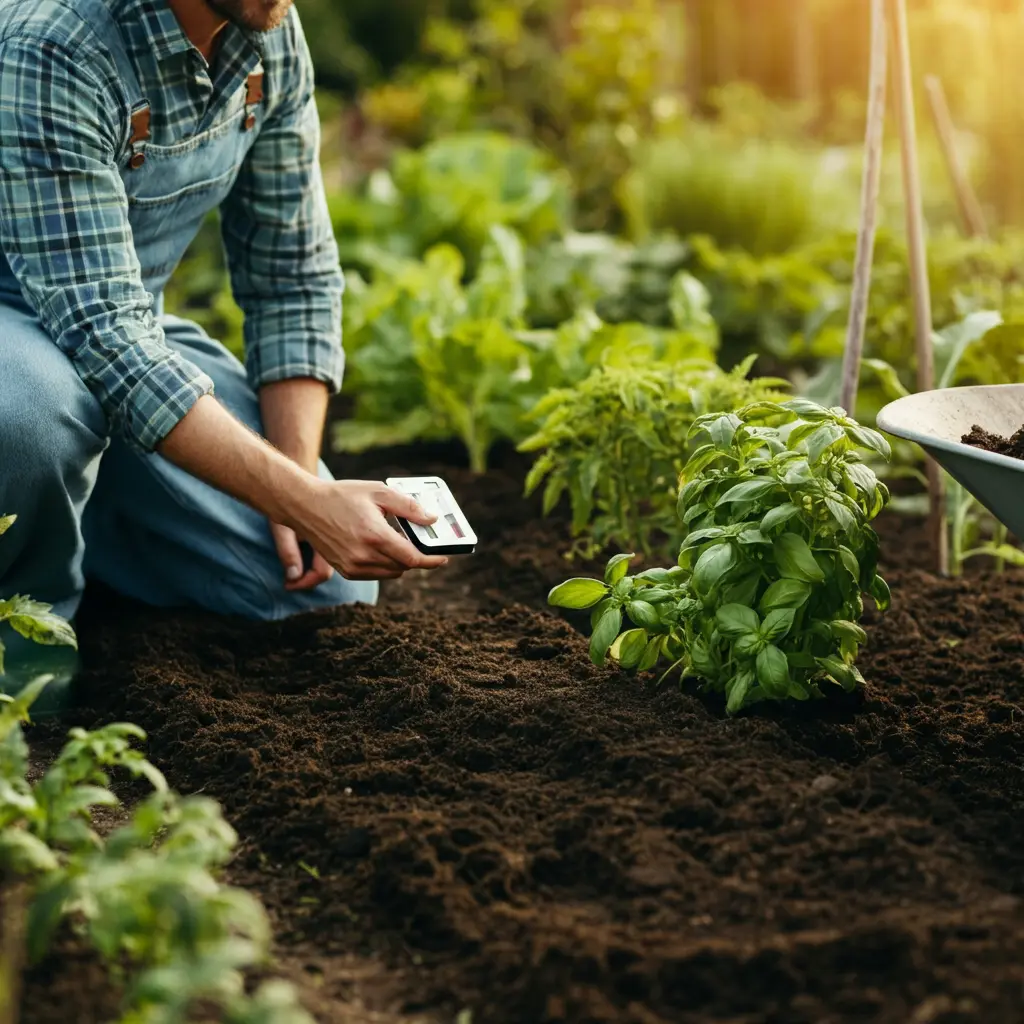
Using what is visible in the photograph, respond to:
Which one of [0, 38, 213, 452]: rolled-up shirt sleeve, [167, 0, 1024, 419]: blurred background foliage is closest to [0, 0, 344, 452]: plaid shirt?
[0, 38, 213, 452]: rolled-up shirt sleeve

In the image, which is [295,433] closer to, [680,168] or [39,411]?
[39,411]

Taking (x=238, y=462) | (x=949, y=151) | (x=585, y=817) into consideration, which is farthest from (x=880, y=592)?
(x=949, y=151)

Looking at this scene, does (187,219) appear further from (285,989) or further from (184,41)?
(285,989)

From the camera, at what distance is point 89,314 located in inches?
90.8

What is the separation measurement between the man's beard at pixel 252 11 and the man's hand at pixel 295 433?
30.9 inches

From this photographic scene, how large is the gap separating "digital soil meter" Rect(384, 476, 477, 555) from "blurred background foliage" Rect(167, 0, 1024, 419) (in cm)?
135

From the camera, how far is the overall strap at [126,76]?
231 centimetres

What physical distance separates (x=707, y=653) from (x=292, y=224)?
1.36 metres

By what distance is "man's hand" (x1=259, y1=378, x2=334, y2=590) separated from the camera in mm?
2770

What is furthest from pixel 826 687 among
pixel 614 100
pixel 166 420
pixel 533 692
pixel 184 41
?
pixel 614 100

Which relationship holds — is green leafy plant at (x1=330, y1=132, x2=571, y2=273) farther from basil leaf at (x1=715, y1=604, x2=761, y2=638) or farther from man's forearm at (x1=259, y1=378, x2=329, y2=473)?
basil leaf at (x1=715, y1=604, x2=761, y2=638)

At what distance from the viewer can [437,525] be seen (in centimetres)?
230

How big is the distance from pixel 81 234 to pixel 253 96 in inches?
20.4

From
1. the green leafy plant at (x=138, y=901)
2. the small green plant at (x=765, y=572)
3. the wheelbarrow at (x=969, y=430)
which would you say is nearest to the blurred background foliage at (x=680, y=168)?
→ the wheelbarrow at (x=969, y=430)
